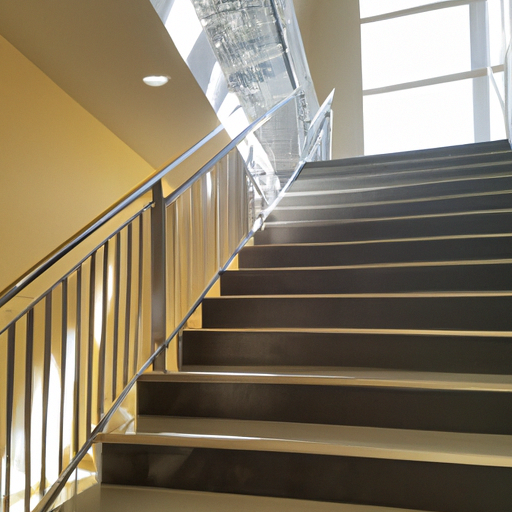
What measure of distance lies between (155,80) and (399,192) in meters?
1.74

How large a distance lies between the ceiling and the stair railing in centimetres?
43

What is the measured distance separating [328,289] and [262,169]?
1.56 m

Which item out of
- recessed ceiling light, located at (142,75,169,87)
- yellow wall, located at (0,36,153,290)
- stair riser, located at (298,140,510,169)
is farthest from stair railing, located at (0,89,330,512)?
stair riser, located at (298,140,510,169)

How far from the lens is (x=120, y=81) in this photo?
3414 millimetres

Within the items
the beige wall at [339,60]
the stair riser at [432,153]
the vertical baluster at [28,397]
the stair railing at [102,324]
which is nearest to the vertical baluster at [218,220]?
the stair railing at [102,324]

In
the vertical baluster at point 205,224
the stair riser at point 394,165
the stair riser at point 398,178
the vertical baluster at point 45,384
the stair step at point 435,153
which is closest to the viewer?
the vertical baluster at point 45,384

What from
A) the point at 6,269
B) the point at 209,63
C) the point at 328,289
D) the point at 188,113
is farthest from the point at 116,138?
the point at 328,289

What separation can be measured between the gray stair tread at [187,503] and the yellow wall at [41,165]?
1775mm

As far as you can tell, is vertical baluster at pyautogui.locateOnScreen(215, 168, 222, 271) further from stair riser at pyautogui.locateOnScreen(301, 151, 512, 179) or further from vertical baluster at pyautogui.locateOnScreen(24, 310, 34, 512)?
stair riser at pyautogui.locateOnScreen(301, 151, 512, 179)

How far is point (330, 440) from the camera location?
152 cm

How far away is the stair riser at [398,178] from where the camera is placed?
3320 millimetres

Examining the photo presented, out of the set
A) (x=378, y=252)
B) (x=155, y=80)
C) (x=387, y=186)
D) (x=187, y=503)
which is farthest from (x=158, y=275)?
(x=387, y=186)

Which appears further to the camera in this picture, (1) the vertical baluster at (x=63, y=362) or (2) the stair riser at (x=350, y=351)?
(2) the stair riser at (x=350, y=351)

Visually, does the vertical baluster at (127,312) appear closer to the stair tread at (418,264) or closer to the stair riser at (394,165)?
the stair tread at (418,264)
